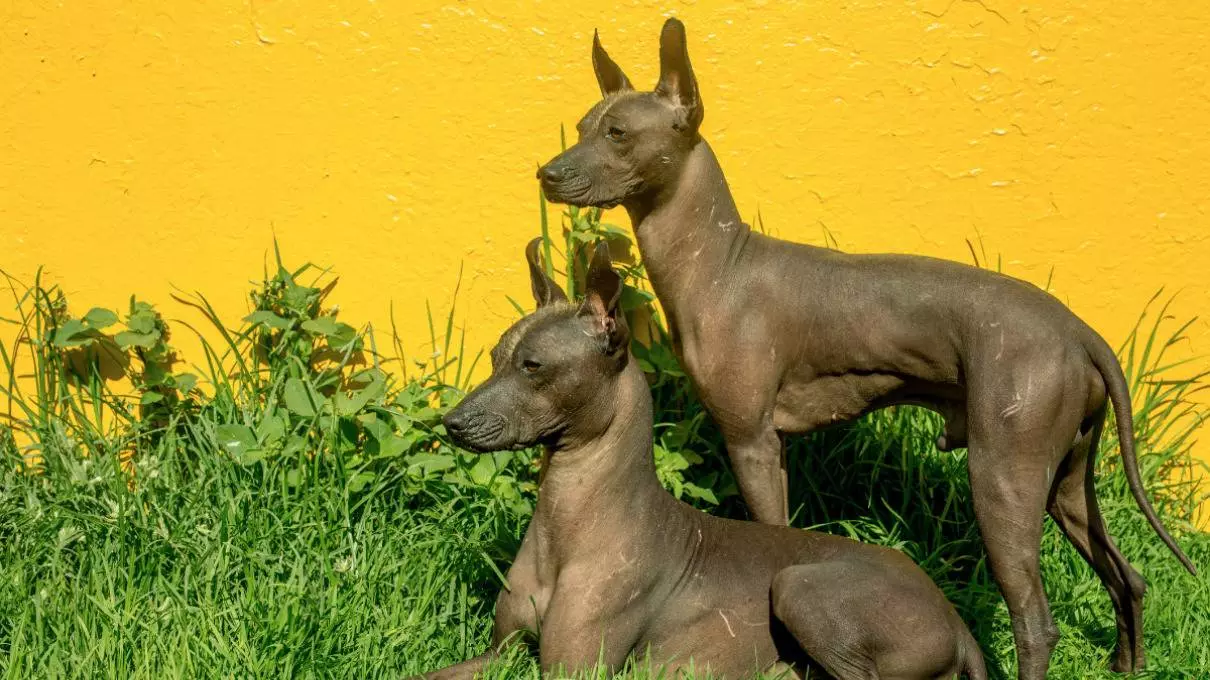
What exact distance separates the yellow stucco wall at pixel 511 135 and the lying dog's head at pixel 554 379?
1.53m

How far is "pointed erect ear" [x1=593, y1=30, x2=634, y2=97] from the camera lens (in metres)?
4.42

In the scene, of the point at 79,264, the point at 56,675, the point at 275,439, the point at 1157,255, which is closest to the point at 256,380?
the point at 275,439

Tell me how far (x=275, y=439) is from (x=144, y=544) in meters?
0.63

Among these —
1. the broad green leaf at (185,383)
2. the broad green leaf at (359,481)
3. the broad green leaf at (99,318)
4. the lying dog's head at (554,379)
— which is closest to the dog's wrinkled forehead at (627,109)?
the lying dog's head at (554,379)

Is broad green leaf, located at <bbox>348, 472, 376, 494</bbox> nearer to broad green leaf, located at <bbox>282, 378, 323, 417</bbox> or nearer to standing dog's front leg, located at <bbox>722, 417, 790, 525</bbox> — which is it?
broad green leaf, located at <bbox>282, 378, 323, 417</bbox>

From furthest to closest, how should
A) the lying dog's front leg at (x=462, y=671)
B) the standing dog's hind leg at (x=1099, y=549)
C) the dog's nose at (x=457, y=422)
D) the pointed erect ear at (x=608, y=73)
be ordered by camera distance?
the pointed erect ear at (x=608, y=73), the standing dog's hind leg at (x=1099, y=549), the lying dog's front leg at (x=462, y=671), the dog's nose at (x=457, y=422)

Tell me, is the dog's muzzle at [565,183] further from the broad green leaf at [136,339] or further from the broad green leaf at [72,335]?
the broad green leaf at [72,335]

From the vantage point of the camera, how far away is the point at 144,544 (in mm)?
4449

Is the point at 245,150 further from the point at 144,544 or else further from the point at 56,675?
the point at 56,675

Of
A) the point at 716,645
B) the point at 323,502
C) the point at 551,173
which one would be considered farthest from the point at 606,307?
the point at 323,502

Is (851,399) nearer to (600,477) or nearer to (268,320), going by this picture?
(600,477)

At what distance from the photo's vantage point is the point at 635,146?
4.20 metres

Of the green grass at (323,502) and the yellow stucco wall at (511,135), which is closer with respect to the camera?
the green grass at (323,502)

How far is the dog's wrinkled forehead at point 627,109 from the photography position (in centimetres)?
421
